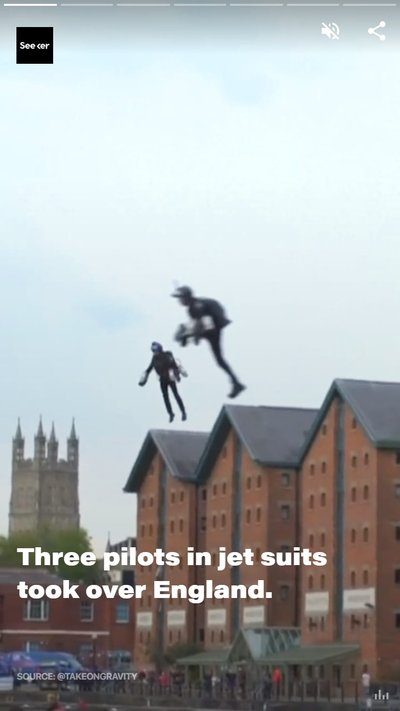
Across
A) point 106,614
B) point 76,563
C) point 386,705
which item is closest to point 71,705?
point 76,563

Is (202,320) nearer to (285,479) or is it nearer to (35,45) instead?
(35,45)

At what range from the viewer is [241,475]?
20.1m

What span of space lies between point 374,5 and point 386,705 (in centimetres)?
759

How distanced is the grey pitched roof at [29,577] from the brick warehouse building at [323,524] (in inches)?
79.8

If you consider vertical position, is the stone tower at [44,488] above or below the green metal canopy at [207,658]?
above

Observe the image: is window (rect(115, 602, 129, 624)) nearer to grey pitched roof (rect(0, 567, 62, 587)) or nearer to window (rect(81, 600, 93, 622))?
window (rect(81, 600, 93, 622))

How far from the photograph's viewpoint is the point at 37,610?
1730 cm

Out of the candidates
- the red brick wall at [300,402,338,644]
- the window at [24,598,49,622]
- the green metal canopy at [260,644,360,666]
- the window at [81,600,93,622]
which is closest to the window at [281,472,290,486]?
the red brick wall at [300,402,338,644]

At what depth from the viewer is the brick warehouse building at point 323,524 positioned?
779 inches

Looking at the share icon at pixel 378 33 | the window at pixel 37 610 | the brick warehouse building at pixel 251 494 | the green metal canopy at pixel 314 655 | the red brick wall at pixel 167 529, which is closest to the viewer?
the share icon at pixel 378 33

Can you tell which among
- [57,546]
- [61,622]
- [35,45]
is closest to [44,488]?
[57,546]

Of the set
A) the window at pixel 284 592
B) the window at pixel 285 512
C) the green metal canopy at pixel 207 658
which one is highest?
the window at pixel 285 512

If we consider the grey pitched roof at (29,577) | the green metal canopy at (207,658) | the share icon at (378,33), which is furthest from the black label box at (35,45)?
the green metal canopy at (207,658)

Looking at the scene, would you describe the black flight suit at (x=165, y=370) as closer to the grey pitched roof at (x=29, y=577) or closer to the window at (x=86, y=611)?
the grey pitched roof at (x=29, y=577)
